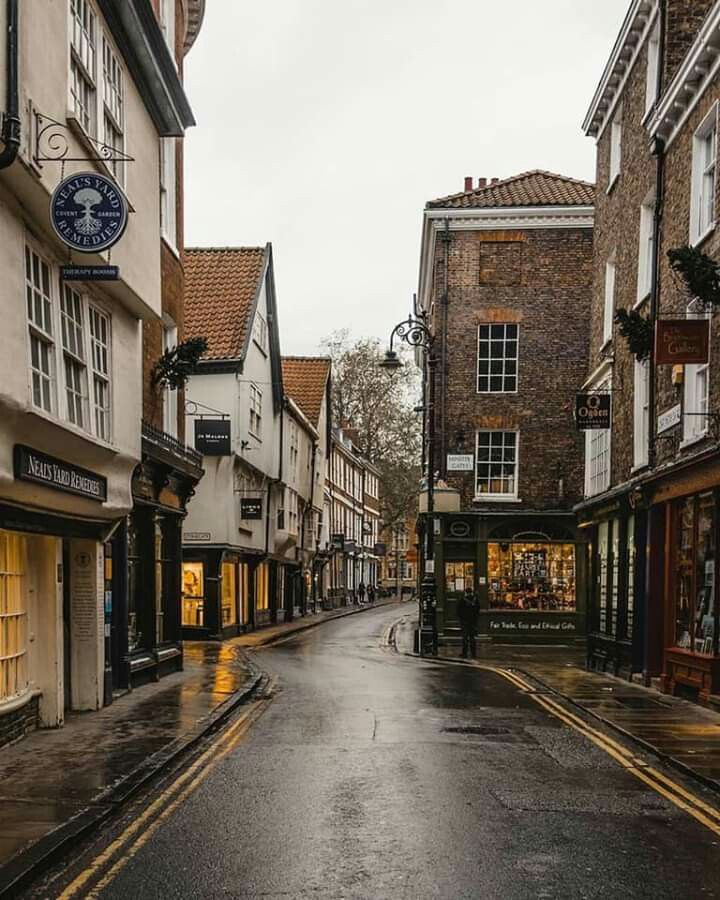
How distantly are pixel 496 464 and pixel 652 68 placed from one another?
606 inches

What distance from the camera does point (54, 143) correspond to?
1230 cm

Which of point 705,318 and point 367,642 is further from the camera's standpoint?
point 367,642

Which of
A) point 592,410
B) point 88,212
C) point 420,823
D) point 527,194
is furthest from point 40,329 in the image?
point 527,194

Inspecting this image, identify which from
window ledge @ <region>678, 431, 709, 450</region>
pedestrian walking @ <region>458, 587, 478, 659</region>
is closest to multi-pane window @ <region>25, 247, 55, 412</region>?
window ledge @ <region>678, 431, 709, 450</region>

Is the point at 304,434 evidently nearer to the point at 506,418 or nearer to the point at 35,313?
the point at 506,418

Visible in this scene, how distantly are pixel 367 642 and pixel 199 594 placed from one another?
5498 millimetres

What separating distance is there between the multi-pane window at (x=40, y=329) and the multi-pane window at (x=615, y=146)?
52.8 feet

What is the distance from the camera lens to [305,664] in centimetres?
2550

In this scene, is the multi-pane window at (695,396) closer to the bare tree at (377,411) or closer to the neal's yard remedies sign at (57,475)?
the neal's yard remedies sign at (57,475)

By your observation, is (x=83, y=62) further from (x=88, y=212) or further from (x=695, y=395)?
(x=695, y=395)

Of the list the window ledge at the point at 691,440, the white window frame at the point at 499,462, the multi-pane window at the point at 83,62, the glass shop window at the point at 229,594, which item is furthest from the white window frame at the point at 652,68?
the glass shop window at the point at 229,594

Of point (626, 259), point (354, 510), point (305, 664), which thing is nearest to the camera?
point (626, 259)

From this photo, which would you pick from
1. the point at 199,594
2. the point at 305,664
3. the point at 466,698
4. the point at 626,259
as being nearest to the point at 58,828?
the point at 466,698

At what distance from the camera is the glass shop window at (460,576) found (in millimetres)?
34312
